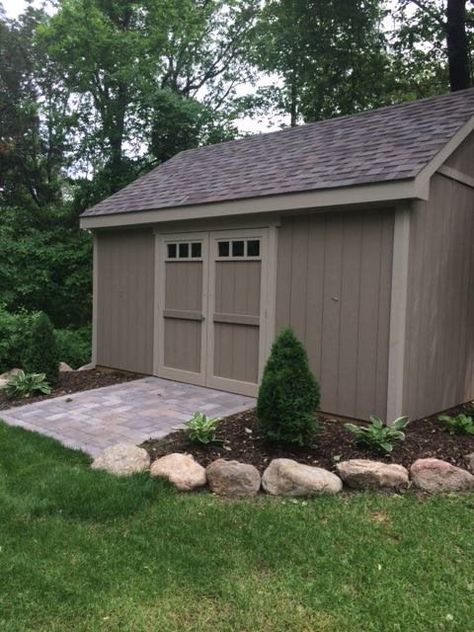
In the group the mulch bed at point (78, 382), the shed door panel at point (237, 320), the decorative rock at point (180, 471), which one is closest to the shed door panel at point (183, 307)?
the shed door panel at point (237, 320)

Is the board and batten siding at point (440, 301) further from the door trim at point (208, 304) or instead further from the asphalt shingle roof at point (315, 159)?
the door trim at point (208, 304)

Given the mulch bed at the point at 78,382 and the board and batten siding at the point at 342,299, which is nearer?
the board and batten siding at the point at 342,299

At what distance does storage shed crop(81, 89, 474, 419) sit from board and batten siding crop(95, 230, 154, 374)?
28 mm

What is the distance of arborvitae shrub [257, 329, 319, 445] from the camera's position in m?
4.11

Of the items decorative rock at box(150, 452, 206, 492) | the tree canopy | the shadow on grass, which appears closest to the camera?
the shadow on grass

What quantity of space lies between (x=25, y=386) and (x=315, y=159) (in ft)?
14.3

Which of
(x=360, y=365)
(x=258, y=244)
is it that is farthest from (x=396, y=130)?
(x=360, y=365)

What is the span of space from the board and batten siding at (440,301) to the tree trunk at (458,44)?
789 centimetres

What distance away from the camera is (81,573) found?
2.60m

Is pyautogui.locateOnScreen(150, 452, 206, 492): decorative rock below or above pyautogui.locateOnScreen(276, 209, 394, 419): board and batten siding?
below

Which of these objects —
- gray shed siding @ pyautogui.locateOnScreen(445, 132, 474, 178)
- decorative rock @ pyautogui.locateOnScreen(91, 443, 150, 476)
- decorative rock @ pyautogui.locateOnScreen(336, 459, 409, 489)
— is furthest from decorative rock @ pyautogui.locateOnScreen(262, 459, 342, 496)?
gray shed siding @ pyautogui.locateOnScreen(445, 132, 474, 178)

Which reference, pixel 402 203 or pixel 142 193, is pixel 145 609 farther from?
pixel 142 193

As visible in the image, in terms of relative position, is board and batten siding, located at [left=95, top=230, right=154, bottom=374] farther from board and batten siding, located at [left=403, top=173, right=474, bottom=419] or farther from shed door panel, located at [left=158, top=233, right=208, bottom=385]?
board and batten siding, located at [left=403, top=173, right=474, bottom=419]

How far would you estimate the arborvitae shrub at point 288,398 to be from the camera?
13.5 feet
